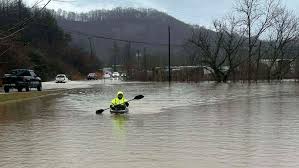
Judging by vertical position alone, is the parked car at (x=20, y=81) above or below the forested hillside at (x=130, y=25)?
below

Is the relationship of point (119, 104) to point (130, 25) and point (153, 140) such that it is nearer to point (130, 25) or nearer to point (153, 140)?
point (153, 140)

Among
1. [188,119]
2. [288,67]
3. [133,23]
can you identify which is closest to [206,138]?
[188,119]

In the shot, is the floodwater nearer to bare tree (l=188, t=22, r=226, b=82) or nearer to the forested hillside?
bare tree (l=188, t=22, r=226, b=82)

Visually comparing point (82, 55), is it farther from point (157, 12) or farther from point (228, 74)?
point (228, 74)

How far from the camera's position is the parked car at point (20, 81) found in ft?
149

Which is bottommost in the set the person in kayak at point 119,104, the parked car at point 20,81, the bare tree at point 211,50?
the person in kayak at point 119,104

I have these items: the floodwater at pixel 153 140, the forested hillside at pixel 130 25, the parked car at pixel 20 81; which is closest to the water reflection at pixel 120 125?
the floodwater at pixel 153 140

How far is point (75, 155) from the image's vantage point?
11.7m

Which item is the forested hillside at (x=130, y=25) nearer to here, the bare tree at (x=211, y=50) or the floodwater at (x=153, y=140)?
the bare tree at (x=211, y=50)

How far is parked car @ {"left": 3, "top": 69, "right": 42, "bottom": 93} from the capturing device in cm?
4528

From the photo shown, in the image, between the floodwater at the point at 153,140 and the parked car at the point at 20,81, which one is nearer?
the floodwater at the point at 153,140

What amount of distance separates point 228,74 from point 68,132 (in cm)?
6966

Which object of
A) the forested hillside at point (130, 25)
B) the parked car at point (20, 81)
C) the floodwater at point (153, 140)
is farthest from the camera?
the forested hillside at point (130, 25)

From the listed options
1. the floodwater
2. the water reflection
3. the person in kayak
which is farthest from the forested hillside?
the floodwater
